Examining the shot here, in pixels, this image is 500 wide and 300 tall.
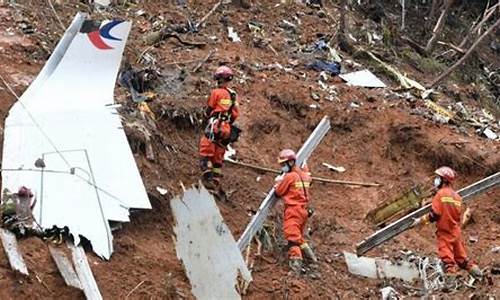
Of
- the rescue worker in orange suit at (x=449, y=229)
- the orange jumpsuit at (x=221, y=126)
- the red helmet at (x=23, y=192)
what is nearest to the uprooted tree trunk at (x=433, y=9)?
the rescue worker in orange suit at (x=449, y=229)

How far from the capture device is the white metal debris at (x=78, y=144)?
24.1 feet

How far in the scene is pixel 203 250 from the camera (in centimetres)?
735

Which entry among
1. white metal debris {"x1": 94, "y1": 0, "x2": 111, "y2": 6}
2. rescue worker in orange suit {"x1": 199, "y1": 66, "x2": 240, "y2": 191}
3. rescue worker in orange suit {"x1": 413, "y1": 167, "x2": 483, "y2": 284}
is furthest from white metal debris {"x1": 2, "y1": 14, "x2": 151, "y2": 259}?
white metal debris {"x1": 94, "y1": 0, "x2": 111, "y2": 6}

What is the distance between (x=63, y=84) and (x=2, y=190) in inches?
63.4

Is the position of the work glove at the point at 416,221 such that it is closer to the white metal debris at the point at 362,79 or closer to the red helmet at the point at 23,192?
the red helmet at the point at 23,192

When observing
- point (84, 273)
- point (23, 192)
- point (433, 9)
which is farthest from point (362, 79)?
point (84, 273)

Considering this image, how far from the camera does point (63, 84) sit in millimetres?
8477

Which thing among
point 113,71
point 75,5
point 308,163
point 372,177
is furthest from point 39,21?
point 372,177

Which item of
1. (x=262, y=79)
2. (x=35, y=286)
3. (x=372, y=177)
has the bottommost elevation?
(x=372, y=177)

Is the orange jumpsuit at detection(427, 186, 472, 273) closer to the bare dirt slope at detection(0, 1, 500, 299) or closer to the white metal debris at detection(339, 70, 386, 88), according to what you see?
the bare dirt slope at detection(0, 1, 500, 299)

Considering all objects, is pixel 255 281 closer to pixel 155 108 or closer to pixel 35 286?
pixel 35 286

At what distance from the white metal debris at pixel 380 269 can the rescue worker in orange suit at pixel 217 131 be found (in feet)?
5.79

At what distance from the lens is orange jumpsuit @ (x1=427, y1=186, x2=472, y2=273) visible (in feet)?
28.9

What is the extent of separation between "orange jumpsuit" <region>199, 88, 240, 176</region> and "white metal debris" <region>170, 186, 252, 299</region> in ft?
5.70
